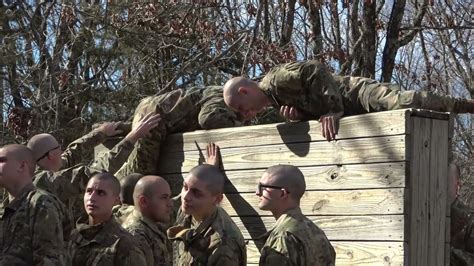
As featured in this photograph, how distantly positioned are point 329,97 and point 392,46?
8.78 m

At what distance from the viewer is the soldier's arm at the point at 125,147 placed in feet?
24.2

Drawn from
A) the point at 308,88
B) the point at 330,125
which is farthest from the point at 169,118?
the point at 330,125

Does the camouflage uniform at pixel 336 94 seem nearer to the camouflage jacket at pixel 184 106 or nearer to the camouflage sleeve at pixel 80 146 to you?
the camouflage jacket at pixel 184 106

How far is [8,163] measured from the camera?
206 inches

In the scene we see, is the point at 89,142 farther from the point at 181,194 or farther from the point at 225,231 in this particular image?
the point at 225,231

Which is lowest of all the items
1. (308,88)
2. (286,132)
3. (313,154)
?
(313,154)

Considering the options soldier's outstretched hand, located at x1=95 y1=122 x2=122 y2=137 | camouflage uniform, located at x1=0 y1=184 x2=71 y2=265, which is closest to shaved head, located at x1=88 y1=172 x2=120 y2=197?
camouflage uniform, located at x1=0 y1=184 x2=71 y2=265

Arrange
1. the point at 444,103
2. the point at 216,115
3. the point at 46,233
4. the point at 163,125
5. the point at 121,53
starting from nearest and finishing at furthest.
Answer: the point at 46,233, the point at 444,103, the point at 216,115, the point at 163,125, the point at 121,53

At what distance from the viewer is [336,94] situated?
6.18m

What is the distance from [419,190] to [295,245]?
1.11 meters

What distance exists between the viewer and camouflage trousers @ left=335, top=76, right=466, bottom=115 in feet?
19.7

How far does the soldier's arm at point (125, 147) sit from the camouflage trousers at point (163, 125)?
0.08 meters

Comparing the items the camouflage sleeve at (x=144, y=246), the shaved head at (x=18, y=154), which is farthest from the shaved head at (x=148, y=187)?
the shaved head at (x=18, y=154)

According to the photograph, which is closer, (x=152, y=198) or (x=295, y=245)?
(x=295, y=245)
